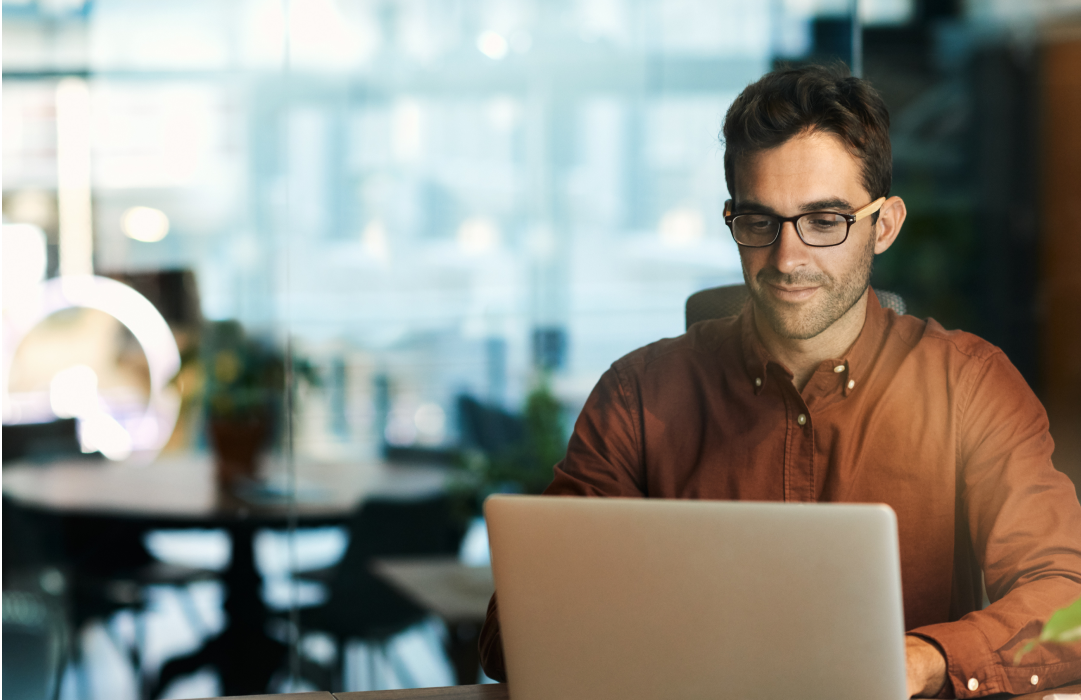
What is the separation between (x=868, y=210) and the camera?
150cm

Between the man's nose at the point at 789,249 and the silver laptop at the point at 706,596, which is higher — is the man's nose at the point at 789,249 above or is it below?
above

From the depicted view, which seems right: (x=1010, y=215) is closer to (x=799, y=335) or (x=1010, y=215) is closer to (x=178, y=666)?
(x=799, y=335)

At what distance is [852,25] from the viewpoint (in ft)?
11.8

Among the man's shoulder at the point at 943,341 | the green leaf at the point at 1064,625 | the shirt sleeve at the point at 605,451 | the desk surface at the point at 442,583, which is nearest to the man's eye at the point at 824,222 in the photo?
the man's shoulder at the point at 943,341

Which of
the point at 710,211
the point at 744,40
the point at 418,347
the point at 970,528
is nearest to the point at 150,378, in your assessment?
the point at 418,347

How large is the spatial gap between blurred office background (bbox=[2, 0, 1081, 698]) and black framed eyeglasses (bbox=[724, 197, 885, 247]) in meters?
1.88

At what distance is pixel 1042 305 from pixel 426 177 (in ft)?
7.75

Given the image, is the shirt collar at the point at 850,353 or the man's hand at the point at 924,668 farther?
the shirt collar at the point at 850,353

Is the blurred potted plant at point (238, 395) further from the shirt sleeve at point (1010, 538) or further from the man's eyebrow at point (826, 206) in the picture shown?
the shirt sleeve at point (1010, 538)

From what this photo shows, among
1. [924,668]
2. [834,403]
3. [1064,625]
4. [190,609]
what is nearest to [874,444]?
[834,403]

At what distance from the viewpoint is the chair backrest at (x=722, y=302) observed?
177 centimetres

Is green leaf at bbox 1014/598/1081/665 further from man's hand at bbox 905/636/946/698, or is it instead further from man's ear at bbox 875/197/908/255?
man's ear at bbox 875/197/908/255

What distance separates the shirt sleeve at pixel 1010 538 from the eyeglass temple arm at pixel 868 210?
0.29m

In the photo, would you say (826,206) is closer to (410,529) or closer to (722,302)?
(722,302)
